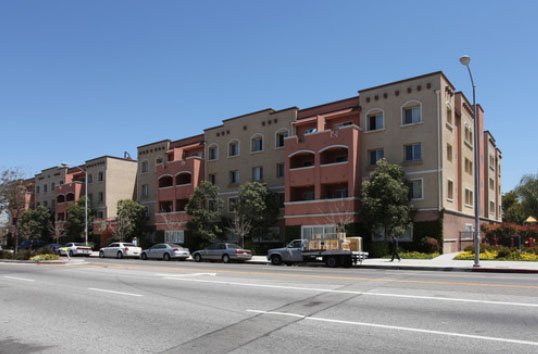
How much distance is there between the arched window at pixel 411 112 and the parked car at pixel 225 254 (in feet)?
47.1

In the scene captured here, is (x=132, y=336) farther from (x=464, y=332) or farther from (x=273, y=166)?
(x=273, y=166)

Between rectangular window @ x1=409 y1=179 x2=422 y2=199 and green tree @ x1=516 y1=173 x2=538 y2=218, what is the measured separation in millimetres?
25365

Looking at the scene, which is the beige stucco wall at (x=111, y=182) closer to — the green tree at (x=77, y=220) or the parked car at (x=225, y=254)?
the green tree at (x=77, y=220)

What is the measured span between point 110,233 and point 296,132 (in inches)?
1054

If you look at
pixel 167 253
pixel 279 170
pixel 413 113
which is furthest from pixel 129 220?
pixel 413 113

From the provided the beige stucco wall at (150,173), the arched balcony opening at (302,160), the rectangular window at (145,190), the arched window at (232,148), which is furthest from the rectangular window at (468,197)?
the rectangular window at (145,190)

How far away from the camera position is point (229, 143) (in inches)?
1789

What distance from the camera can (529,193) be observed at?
51.4 m

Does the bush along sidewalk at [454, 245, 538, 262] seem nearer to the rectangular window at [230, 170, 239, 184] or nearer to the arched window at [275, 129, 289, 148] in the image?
the arched window at [275, 129, 289, 148]

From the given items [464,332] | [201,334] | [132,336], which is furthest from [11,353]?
[464,332]

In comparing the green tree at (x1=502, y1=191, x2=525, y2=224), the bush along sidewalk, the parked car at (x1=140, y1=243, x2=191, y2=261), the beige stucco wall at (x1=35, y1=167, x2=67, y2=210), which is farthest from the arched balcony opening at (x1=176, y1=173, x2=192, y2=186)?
the green tree at (x1=502, y1=191, x2=525, y2=224)

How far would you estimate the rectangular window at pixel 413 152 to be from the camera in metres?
33.3

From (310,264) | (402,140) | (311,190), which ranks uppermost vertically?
(402,140)

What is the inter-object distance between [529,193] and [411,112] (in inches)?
1011
